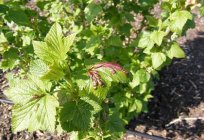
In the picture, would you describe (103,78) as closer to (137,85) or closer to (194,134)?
(137,85)

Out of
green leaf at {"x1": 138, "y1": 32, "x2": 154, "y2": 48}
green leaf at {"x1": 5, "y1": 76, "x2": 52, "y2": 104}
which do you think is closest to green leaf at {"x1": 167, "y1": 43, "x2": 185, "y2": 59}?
green leaf at {"x1": 138, "y1": 32, "x2": 154, "y2": 48}

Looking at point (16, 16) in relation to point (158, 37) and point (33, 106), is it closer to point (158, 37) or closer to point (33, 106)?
point (158, 37)

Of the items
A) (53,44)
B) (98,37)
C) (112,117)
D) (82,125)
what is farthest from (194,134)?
(53,44)

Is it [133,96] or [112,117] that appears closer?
[112,117]

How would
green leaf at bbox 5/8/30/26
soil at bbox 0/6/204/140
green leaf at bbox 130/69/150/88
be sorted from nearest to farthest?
green leaf at bbox 5/8/30/26 → green leaf at bbox 130/69/150/88 → soil at bbox 0/6/204/140

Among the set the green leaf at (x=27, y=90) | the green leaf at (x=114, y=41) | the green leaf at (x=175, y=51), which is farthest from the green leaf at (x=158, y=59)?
the green leaf at (x=27, y=90)

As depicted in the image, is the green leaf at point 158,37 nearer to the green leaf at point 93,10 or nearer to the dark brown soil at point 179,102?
the green leaf at point 93,10

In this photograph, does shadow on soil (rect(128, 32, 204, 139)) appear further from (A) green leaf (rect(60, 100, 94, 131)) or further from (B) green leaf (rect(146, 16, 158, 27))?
(A) green leaf (rect(60, 100, 94, 131))
